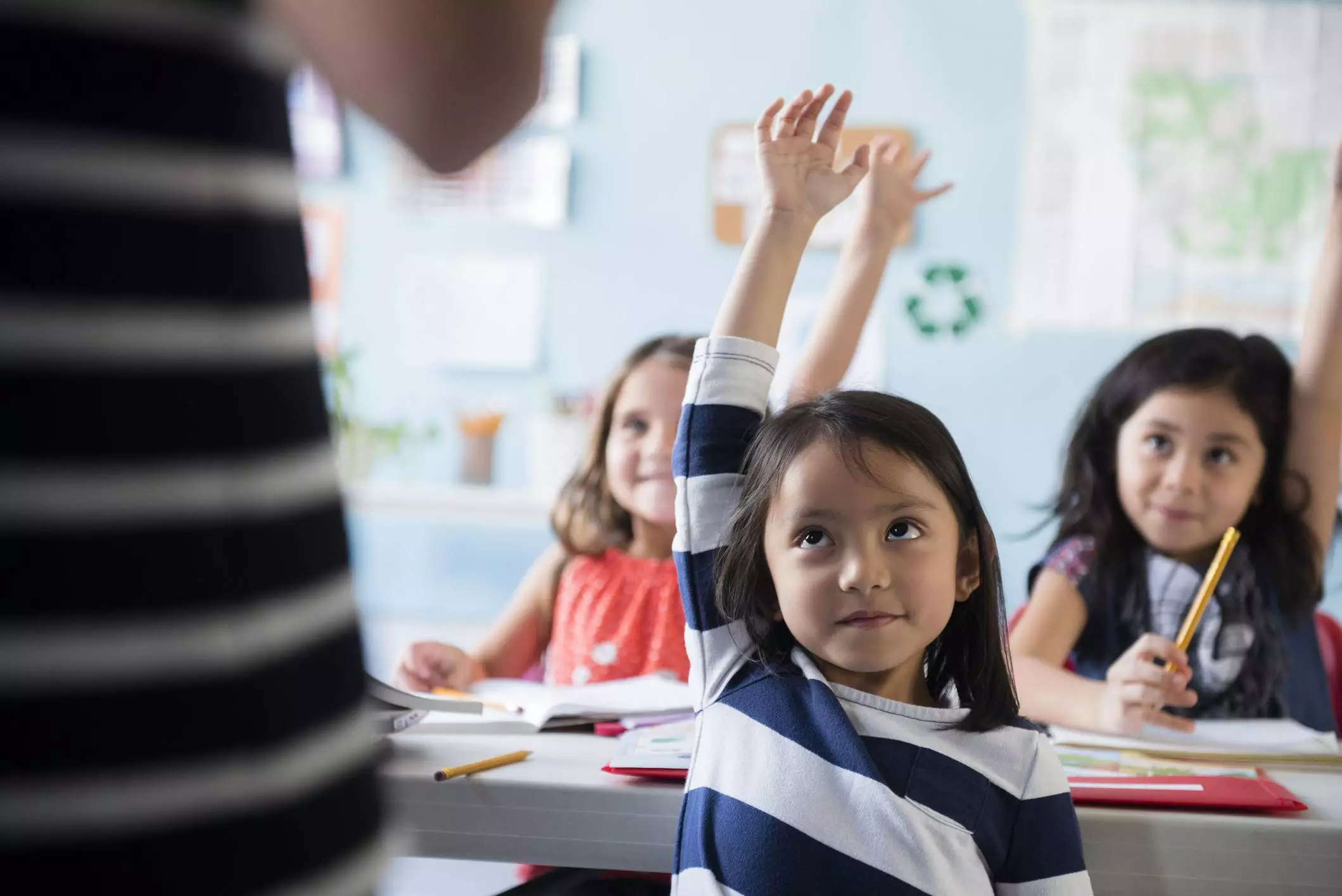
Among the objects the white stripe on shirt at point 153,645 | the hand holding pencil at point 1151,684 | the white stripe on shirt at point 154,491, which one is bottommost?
the hand holding pencil at point 1151,684

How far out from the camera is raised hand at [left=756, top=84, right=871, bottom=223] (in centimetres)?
115

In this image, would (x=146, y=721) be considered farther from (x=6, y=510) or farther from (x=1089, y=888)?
(x=1089, y=888)

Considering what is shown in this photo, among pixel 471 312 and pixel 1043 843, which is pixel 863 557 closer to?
pixel 1043 843

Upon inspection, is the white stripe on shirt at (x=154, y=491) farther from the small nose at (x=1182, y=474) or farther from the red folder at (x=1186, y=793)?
the small nose at (x=1182, y=474)

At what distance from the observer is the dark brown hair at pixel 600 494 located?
1.70 meters

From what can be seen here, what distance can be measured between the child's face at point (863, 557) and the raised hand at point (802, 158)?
11.4 inches

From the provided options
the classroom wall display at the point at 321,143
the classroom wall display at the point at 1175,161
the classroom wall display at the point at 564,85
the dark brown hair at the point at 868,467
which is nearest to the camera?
the dark brown hair at the point at 868,467

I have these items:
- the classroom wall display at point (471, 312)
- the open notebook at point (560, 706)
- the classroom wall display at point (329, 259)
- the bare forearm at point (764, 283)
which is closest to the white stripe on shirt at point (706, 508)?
the bare forearm at point (764, 283)

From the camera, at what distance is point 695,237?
10.2 feet

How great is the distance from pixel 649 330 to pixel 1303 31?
1626mm

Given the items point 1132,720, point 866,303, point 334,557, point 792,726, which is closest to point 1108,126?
point 866,303

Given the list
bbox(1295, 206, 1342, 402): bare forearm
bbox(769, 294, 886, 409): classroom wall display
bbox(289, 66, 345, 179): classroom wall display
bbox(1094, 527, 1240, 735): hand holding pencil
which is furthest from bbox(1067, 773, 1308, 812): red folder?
bbox(289, 66, 345, 179): classroom wall display

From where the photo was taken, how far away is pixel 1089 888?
2.91 feet

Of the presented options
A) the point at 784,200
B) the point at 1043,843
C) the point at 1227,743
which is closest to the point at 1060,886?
the point at 1043,843
